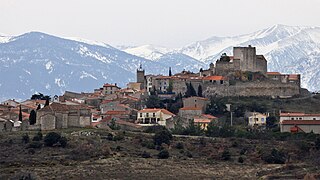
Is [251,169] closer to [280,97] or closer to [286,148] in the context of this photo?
[286,148]

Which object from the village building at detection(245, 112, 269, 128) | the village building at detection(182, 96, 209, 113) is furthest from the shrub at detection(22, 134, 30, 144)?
the village building at detection(182, 96, 209, 113)

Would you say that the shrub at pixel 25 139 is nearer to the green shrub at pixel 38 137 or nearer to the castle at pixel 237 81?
the green shrub at pixel 38 137

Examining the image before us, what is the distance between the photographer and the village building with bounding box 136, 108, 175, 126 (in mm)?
92062

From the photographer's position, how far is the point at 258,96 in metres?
103

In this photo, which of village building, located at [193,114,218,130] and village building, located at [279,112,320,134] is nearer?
village building, located at [279,112,320,134]

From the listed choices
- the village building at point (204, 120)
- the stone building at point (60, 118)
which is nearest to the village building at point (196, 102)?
the village building at point (204, 120)

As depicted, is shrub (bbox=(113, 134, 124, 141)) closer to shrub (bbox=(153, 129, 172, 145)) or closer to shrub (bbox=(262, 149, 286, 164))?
shrub (bbox=(153, 129, 172, 145))

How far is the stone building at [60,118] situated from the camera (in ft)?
274

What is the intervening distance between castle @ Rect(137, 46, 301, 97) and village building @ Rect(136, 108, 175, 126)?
1036cm

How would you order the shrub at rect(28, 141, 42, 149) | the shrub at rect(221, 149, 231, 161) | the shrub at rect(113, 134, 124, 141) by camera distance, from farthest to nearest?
the shrub at rect(113, 134, 124, 141) < the shrub at rect(221, 149, 231, 161) < the shrub at rect(28, 141, 42, 149)

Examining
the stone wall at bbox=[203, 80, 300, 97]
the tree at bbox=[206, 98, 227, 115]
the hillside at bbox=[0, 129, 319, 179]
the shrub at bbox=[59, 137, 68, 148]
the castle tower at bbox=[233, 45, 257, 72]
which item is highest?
the castle tower at bbox=[233, 45, 257, 72]

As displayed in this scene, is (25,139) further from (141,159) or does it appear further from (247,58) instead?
(247,58)

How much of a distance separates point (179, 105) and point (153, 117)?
6.75m

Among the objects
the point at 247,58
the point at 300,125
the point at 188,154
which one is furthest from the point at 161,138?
the point at 247,58
